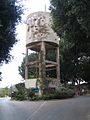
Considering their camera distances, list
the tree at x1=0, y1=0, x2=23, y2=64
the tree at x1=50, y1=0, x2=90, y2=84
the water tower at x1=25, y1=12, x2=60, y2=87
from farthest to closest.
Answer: the water tower at x1=25, y1=12, x2=60, y2=87, the tree at x1=50, y1=0, x2=90, y2=84, the tree at x1=0, y1=0, x2=23, y2=64

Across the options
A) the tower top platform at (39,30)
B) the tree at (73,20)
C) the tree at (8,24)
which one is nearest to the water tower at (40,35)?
the tower top platform at (39,30)

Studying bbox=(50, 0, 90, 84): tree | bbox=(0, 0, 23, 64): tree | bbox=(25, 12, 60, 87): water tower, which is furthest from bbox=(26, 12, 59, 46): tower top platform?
bbox=(0, 0, 23, 64): tree

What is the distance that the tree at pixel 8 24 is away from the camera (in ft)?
62.0

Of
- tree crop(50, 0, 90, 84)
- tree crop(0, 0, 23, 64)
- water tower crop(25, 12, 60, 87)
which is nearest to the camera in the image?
tree crop(0, 0, 23, 64)

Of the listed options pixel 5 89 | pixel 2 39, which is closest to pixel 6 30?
pixel 2 39

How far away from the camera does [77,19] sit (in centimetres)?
2177

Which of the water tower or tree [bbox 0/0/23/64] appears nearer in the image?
tree [bbox 0/0/23/64]

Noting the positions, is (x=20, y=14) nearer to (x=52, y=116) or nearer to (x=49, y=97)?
(x=52, y=116)

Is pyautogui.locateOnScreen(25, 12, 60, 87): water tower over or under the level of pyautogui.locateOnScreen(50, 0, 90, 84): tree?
over

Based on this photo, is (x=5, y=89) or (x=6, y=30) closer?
(x=6, y=30)

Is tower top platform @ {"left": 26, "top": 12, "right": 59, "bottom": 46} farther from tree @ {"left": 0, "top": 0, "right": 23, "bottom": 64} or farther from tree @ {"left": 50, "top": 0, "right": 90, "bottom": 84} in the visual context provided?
tree @ {"left": 0, "top": 0, "right": 23, "bottom": 64}

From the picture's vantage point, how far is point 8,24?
20125 mm

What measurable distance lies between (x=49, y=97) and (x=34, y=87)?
36.5 feet

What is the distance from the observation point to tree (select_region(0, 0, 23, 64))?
18906 millimetres
